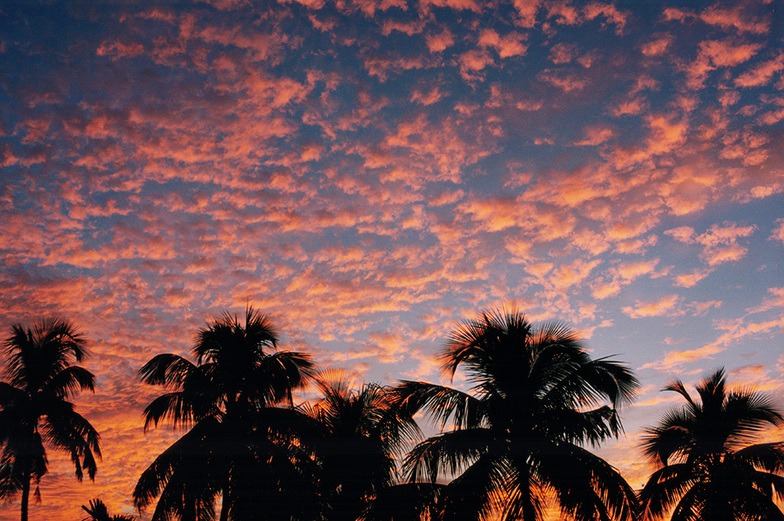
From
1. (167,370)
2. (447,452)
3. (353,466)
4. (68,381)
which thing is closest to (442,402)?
(447,452)

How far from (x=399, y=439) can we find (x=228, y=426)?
223 inches

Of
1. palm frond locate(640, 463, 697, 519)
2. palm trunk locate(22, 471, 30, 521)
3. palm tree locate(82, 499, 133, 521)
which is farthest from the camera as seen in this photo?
palm trunk locate(22, 471, 30, 521)

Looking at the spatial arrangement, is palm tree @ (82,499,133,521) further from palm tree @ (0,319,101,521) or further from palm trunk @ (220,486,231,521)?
palm tree @ (0,319,101,521)

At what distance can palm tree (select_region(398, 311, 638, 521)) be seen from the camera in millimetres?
12555

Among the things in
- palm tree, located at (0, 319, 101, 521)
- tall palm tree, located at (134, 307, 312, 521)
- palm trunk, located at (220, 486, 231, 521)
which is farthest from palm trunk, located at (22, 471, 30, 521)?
palm trunk, located at (220, 486, 231, 521)

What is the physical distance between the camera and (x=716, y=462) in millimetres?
18031

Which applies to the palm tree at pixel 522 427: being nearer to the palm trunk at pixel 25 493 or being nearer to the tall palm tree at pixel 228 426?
the tall palm tree at pixel 228 426

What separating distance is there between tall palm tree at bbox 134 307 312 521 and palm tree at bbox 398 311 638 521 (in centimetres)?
570

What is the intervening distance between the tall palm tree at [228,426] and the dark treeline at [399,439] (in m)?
0.04

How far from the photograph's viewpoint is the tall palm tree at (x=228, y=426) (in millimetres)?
16453

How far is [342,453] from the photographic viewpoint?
1830 centimetres

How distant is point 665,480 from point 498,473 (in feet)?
30.0

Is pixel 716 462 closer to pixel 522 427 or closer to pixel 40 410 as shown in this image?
pixel 522 427

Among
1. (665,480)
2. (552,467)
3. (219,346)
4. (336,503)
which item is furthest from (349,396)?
(665,480)
